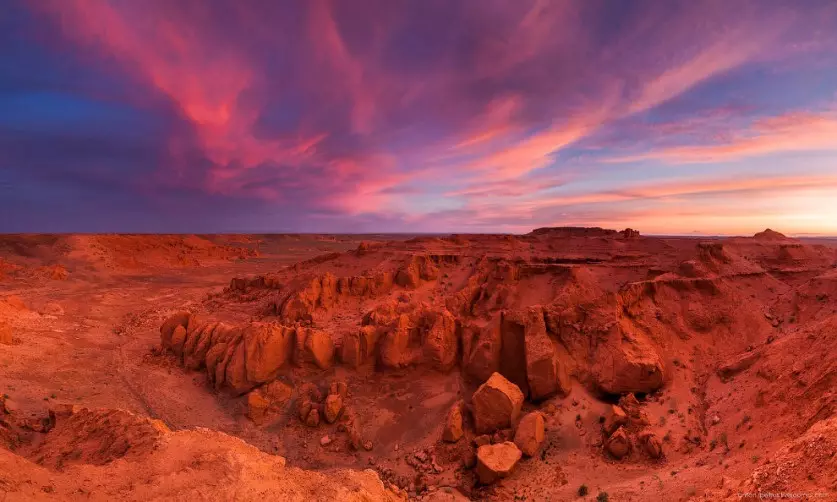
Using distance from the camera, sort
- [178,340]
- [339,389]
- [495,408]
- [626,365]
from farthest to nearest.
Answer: [178,340], [339,389], [626,365], [495,408]

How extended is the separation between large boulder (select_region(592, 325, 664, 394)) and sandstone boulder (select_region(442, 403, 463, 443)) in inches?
211

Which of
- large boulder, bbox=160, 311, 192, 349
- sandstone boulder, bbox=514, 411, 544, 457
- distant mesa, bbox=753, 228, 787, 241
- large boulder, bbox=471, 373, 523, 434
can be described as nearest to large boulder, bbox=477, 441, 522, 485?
sandstone boulder, bbox=514, 411, 544, 457

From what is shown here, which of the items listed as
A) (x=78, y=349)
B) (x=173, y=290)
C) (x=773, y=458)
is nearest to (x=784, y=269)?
(x=773, y=458)

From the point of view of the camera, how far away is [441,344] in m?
16.7

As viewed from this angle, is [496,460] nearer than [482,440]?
Yes

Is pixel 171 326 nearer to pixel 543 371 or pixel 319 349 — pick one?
pixel 319 349

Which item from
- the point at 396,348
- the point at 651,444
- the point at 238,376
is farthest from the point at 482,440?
the point at 238,376

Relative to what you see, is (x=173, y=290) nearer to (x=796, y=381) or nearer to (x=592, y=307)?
(x=592, y=307)

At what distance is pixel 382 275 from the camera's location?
24594 mm

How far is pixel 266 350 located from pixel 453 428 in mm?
8035

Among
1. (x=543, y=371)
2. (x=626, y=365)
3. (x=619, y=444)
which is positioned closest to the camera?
(x=619, y=444)

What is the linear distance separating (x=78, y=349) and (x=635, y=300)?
89.0ft

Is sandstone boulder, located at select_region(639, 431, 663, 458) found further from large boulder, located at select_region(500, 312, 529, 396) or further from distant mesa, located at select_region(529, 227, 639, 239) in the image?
distant mesa, located at select_region(529, 227, 639, 239)

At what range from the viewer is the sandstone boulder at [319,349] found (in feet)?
54.2
